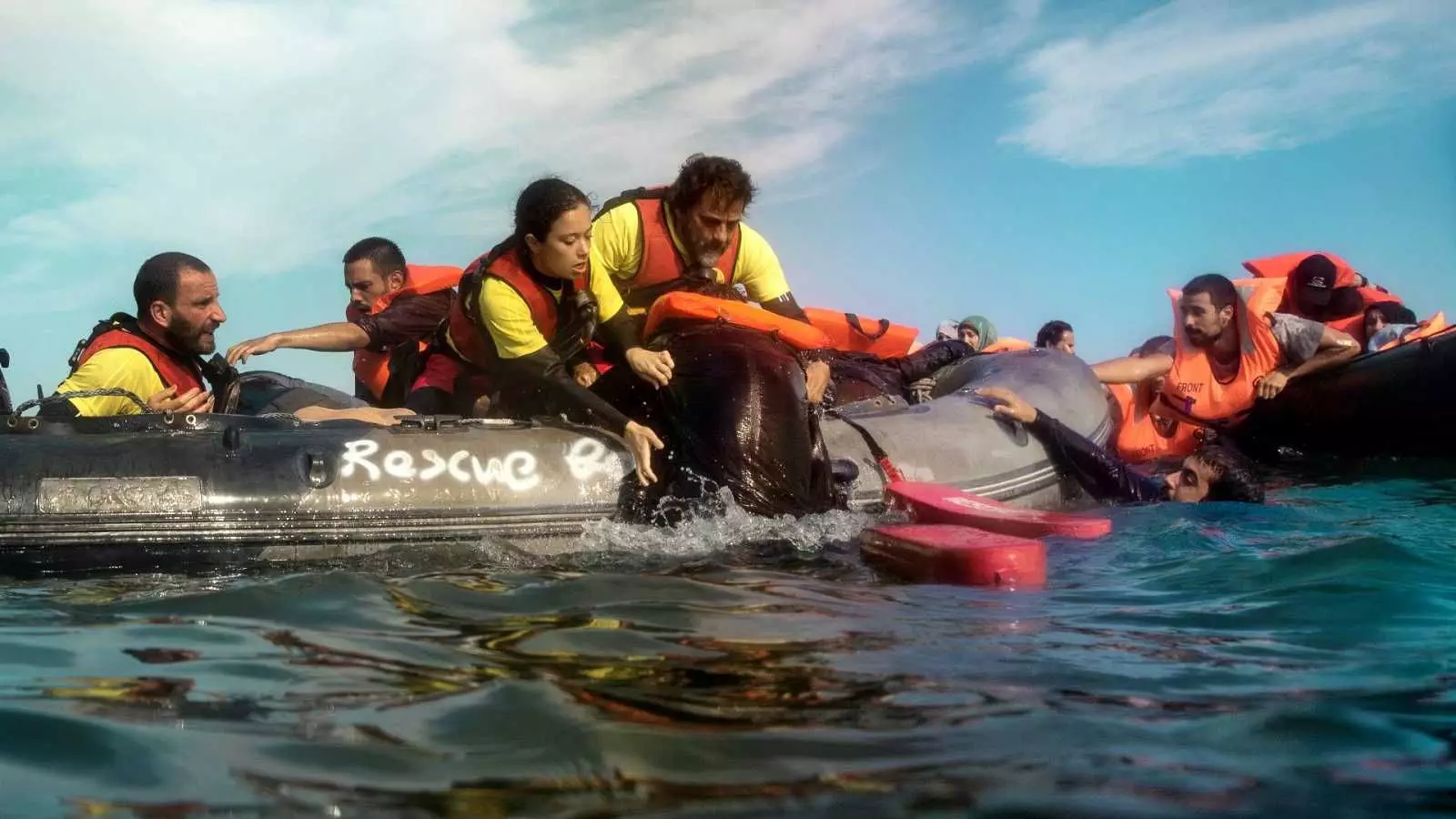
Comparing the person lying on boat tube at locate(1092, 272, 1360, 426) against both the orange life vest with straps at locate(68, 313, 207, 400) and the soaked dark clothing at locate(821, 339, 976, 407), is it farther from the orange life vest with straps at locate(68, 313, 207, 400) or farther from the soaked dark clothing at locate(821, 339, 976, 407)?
the orange life vest with straps at locate(68, 313, 207, 400)

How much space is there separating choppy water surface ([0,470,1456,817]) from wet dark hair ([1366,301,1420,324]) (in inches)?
255

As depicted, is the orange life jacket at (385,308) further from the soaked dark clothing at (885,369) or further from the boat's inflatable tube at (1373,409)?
the boat's inflatable tube at (1373,409)

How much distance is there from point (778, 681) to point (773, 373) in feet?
8.91

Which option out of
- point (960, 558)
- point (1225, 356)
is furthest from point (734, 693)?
point (1225, 356)

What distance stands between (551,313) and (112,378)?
77.6 inches

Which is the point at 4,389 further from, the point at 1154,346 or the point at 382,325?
the point at 1154,346

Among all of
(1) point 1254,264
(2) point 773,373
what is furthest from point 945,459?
(1) point 1254,264

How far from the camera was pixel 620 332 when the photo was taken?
5281 millimetres

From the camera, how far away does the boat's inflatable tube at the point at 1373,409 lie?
752 cm

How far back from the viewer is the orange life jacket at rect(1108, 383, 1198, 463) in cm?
887

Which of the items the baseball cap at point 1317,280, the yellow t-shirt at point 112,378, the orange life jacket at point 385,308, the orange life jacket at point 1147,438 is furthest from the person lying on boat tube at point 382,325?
the baseball cap at point 1317,280

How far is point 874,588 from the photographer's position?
3672 millimetres

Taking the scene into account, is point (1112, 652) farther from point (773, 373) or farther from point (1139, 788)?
point (773, 373)

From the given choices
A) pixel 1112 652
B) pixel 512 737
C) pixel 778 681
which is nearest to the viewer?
pixel 512 737
